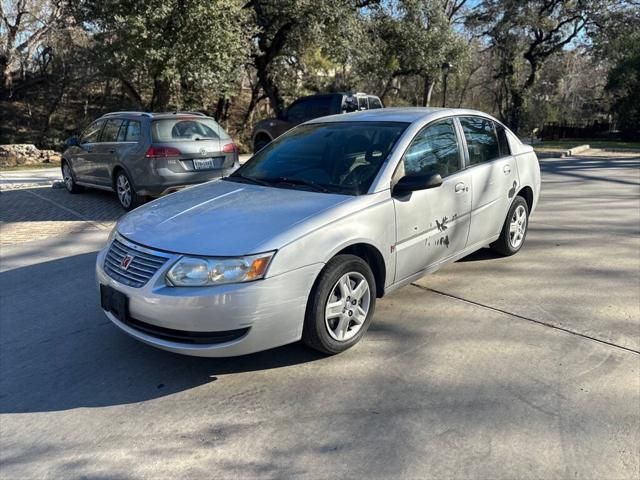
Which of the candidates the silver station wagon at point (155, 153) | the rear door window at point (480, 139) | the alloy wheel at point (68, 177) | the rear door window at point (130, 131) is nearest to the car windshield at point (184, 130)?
the silver station wagon at point (155, 153)

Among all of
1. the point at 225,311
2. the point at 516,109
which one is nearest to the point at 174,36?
the point at 225,311

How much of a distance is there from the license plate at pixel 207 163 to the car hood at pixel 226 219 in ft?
13.1

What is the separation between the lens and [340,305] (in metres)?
3.54

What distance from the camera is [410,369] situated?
3.47 meters

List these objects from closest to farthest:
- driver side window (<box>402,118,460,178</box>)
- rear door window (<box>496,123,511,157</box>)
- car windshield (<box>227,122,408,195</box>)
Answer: car windshield (<box>227,122,408,195</box>)
driver side window (<box>402,118,460,178</box>)
rear door window (<box>496,123,511,157</box>)

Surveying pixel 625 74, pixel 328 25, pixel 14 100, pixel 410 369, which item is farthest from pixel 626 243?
pixel 14 100

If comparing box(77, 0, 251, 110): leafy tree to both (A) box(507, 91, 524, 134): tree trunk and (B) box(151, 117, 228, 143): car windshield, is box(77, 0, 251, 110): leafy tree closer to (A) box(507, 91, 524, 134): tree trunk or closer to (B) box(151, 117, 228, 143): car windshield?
(B) box(151, 117, 228, 143): car windshield

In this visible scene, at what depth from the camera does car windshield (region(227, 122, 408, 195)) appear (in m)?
4.03

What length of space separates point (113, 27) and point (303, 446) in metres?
15.9

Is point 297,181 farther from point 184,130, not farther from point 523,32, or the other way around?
point 523,32

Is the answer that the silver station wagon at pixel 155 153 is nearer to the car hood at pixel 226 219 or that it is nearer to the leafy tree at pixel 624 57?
the car hood at pixel 226 219

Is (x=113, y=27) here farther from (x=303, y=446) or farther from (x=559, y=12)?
(x=559, y=12)

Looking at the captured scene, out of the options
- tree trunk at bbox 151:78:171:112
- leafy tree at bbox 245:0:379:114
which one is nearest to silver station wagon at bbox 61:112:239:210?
tree trunk at bbox 151:78:171:112

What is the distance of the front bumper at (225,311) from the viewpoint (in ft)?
10.1
